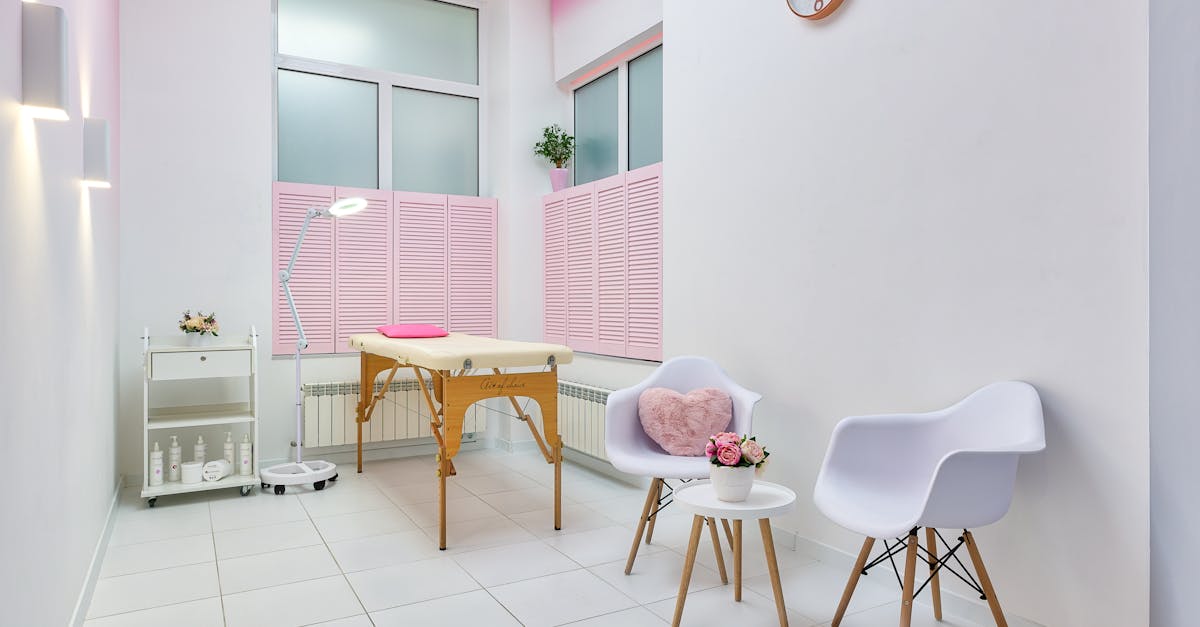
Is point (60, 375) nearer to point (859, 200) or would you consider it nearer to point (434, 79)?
point (859, 200)

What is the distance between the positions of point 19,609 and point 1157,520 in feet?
8.10

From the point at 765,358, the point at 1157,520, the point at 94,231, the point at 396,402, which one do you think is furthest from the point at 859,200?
the point at 396,402

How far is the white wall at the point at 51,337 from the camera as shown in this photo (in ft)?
4.57

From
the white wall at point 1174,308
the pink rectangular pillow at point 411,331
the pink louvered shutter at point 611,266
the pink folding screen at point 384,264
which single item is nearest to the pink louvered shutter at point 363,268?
the pink folding screen at point 384,264

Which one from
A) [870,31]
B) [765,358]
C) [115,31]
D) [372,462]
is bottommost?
[372,462]

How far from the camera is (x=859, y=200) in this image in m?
2.65

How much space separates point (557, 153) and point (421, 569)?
9.93 feet

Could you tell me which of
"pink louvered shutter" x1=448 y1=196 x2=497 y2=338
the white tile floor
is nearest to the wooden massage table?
the white tile floor

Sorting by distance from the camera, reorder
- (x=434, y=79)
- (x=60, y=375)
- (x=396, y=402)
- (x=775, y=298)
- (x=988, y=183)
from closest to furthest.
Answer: (x=60, y=375)
(x=988, y=183)
(x=775, y=298)
(x=396, y=402)
(x=434, y=79)

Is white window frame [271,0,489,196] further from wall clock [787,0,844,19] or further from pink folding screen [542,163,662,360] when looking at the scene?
wall clock [787,0,844,19]

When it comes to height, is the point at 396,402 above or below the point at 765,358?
below

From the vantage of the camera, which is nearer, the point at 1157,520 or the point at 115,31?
the point at 1157,520

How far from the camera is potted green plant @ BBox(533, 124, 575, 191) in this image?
16.4 ft

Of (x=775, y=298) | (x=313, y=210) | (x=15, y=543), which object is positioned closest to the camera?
(x=15, y=543)
